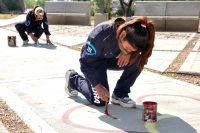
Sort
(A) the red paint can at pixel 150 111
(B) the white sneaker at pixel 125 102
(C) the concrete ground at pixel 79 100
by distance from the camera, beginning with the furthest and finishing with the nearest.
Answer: (B) the white sneaker at pixel 125 102, (C) the concrete ground at pixel 79 100, (A) the red paint can at pixel 150 111

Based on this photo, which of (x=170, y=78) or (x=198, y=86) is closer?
(x=198, y=86)

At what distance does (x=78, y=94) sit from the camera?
614 centimetres

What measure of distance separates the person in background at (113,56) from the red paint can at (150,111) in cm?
48

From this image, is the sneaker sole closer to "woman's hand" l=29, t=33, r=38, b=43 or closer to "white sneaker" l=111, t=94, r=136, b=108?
"white sneaker" l=111, t=94, r=136, b=108

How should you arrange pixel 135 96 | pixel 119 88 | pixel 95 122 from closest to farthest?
pixel 95 122
pixel 119 88
pixel 135 96

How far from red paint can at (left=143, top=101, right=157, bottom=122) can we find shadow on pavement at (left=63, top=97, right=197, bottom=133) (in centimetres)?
6

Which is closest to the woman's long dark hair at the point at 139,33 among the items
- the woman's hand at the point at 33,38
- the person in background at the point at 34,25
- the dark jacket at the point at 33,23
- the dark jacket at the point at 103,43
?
the dark jacket at the point at 103,43

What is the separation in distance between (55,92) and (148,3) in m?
11.9

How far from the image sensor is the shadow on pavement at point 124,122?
4605mm

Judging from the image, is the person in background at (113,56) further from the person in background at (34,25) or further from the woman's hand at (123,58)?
the person in background at (34,25)

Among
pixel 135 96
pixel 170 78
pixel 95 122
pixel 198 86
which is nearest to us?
pixel 95 122

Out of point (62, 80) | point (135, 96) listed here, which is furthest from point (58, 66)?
point (135, 96)

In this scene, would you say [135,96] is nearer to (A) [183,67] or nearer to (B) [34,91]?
(B) [34,91]

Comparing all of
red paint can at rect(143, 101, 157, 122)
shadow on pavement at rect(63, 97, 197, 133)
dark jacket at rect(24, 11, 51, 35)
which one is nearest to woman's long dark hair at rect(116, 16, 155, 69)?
red paint can at rect(143, 101, 157, 122)
